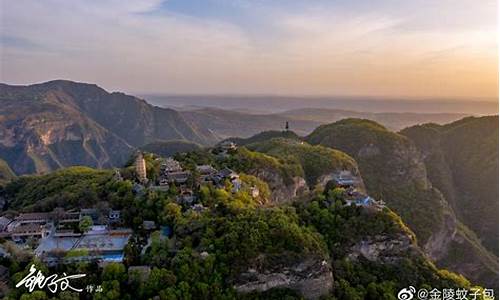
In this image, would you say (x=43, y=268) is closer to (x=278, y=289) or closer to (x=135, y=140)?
(x=278, y=289)

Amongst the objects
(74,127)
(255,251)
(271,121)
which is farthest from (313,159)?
(271,121)

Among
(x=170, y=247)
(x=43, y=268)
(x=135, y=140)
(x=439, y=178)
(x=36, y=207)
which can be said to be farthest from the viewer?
(x=135, y=140)

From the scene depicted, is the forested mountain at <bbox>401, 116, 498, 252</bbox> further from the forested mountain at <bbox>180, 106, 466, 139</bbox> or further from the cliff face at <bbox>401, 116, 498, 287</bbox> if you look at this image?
the forested mountain at <bbox>180, 106, 466, 139</bbox>

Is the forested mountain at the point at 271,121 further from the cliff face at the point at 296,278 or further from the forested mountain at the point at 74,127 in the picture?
the cliff face at the point at 296,278

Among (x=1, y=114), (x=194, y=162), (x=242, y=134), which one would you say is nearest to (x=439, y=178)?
(x=194, y=162)

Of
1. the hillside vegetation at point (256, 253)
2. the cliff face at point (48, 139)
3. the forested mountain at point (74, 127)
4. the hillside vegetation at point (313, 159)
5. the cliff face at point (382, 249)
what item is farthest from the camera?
the forested mountain at point (74, 127)

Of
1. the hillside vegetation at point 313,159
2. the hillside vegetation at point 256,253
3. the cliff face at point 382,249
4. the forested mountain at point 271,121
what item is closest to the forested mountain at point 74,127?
the forested mountain at point 271,121
